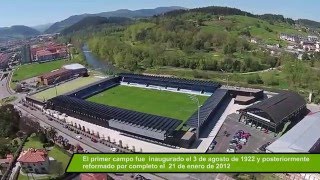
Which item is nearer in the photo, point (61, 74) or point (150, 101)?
point (150, 101)

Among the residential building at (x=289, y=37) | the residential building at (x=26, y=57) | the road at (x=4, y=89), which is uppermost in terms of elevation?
the residential building at (x=289, y=37)

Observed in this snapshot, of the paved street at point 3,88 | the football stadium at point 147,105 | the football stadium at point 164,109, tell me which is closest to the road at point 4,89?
the paved street at point 3,88

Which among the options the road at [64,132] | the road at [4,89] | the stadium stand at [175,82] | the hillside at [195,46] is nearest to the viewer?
the road at [64,132]

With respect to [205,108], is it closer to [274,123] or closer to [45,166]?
[274,123]

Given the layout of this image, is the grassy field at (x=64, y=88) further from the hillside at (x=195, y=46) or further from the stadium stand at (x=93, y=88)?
the hillside at (x=195, y=46)

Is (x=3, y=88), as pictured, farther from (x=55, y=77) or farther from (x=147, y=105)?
(x=147, y=105)

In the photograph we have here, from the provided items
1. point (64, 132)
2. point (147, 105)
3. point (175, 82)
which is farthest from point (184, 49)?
point (64, 132)

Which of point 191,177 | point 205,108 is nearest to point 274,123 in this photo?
point 205,108
